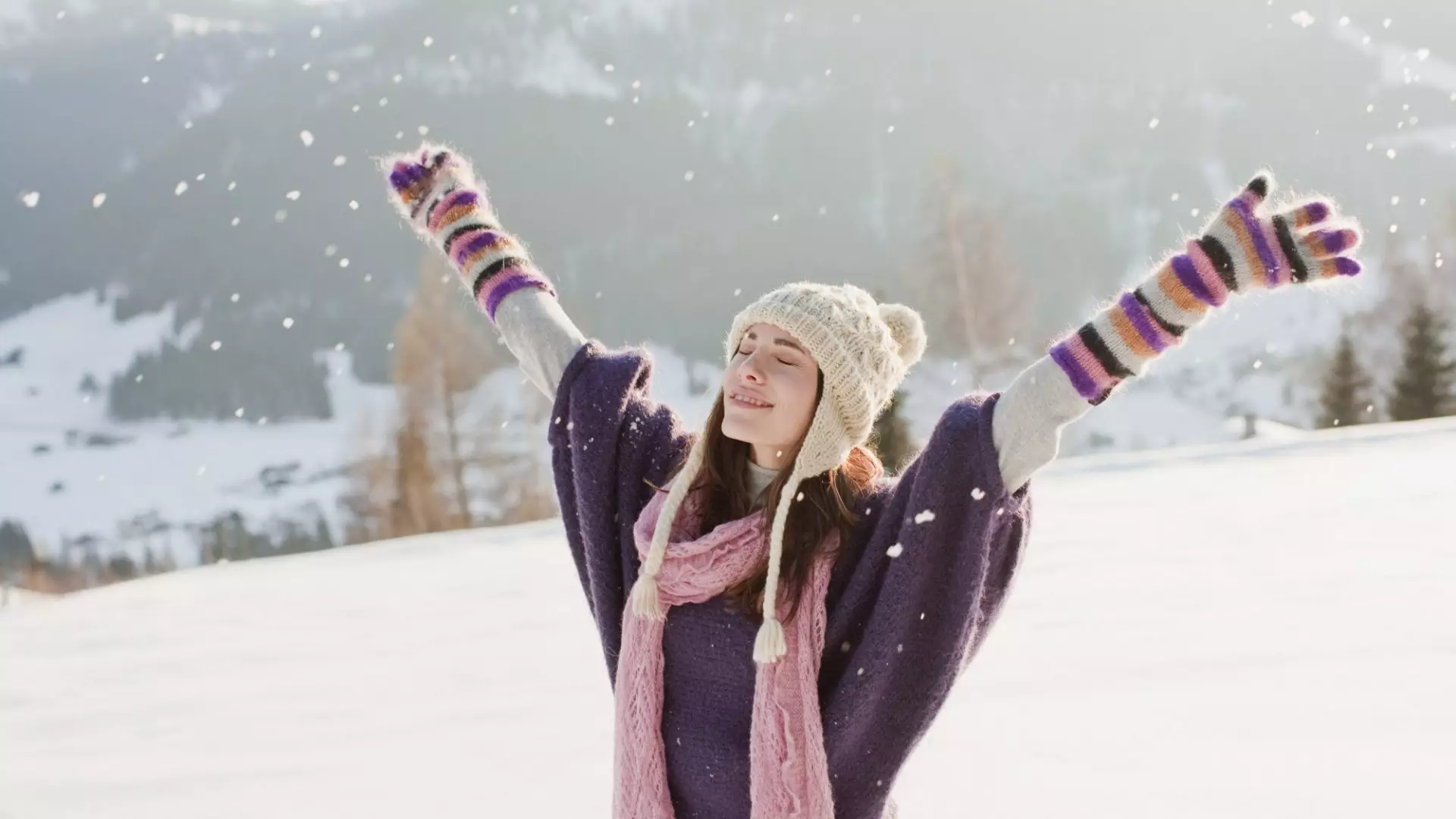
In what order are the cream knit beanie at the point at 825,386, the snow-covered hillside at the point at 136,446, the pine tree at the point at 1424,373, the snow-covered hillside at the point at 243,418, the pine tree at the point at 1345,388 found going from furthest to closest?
1. the snow-covered hillside at the point at 136,446
2. the snow-covered hillside at the point at 243,418
3. the pine tree at the point at 1345,388
4. the pine tree at the point at 1424,373
5. the cream knit beanie at the point at 825,386

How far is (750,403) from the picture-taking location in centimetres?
146

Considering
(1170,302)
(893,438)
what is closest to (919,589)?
(1170,302)

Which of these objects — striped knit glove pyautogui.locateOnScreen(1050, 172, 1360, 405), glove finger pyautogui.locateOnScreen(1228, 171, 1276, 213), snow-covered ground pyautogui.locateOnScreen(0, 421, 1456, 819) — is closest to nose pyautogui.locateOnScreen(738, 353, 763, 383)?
striped knit glove pyautogui.locateOnScreen(1050, 172, 1360, 405)

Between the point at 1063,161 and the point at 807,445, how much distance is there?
181 feet

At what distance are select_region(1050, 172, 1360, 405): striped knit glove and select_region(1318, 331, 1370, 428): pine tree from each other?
16.8m

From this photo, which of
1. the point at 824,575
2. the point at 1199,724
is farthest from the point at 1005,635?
the point at 824,575

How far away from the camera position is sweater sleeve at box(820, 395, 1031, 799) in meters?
1.31

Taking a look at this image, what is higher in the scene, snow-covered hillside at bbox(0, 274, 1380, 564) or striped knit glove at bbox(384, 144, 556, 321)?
snow-covered hillside at bbox(0, 274, 1380, 564)

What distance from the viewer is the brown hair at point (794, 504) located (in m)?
1.42

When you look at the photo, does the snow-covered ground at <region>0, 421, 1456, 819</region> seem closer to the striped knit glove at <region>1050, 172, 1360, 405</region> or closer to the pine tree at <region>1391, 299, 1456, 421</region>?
the striped knit glove at <region>1050, 172, 1360, 405</region>

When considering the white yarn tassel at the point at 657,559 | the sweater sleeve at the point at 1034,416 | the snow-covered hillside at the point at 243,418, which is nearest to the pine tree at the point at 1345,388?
the snow-covered hillside at the point at 243,418

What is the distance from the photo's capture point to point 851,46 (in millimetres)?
57750

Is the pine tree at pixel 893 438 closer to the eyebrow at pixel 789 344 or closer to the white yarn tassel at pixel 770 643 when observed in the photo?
the eyebrow at pixel 789 344

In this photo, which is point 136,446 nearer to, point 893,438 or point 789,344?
point 893,438
